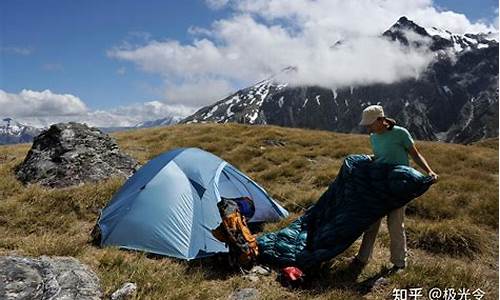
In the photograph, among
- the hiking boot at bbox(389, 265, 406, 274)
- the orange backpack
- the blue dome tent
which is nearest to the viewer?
the hiking boot at bbox(389, 265, 406, 274)

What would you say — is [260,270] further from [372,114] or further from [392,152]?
[372,114]

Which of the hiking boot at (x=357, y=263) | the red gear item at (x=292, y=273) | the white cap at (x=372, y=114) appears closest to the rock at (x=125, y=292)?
the red gear item at (x=292, y=273)

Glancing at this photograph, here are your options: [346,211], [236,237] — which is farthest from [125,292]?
[346,211]

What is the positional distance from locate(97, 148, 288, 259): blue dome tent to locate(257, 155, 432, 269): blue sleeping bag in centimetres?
117

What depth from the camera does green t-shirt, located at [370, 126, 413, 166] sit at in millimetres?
7859

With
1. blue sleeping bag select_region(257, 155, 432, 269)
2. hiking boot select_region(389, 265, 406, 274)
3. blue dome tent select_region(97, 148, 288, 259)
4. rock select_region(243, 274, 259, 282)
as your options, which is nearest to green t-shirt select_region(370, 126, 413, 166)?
blue sleeping bag select_region(257, 155, 432, 269)

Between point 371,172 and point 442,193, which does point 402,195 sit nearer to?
point 371,172

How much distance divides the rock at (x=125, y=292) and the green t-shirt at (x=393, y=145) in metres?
4.56

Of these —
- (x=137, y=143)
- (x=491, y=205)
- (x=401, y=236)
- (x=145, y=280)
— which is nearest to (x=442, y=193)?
(x=491, y=205)

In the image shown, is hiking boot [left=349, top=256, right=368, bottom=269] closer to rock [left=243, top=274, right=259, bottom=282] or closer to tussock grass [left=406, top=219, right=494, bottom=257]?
rock [left=243, top=274, right=259, bottom=282]

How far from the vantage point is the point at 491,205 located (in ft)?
37.5

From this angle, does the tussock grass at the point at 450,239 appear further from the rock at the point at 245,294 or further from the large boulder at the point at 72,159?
the large boulder at the point at 72,159

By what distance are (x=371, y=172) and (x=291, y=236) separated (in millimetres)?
1950

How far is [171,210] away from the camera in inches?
375
